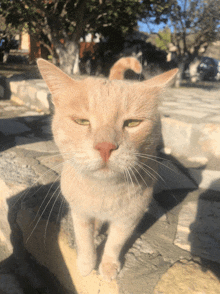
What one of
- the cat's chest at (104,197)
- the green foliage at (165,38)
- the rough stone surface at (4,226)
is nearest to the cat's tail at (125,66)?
the cat's chest at (104,197)

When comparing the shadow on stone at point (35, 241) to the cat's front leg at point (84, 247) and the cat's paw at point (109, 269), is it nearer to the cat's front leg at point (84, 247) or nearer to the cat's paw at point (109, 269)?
the cat's front leg at point (84, 247)

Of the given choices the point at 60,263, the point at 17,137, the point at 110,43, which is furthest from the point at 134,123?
the point at 110,43

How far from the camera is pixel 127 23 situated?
393 inches

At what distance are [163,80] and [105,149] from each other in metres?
0.65

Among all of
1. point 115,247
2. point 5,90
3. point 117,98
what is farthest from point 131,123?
point 5,90

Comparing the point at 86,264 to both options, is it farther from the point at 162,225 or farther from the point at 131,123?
the point at 131,123

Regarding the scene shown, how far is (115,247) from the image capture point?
1.47m

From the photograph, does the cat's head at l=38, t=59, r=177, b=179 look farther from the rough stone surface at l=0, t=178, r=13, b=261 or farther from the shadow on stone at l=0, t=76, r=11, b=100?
the shadow on stone at l=0, t=76, r=11, b=100

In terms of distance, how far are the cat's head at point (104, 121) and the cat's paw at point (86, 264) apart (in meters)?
0.55

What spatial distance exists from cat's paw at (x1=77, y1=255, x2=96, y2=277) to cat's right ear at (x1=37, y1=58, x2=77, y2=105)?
96cm

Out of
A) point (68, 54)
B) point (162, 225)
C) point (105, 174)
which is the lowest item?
point (162, 225)

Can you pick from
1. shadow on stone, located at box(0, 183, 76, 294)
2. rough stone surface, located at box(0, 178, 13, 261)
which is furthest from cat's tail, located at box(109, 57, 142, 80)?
rough stone surface, located at box(0, 178, 13, 261)

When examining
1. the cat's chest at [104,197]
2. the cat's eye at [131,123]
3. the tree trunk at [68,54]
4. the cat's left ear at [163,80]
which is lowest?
the cat's chest at [104,197]

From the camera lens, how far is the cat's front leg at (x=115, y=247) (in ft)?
4.67
